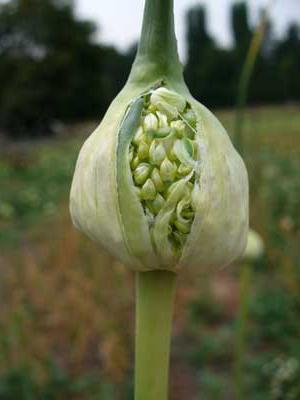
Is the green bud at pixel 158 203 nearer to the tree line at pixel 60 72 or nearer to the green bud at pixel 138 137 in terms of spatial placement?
the green bud at pixel 138 137

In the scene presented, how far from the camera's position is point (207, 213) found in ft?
1.13

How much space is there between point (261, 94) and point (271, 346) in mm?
14100

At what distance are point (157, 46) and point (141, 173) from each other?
81mm

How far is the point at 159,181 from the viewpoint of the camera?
13.5 inches

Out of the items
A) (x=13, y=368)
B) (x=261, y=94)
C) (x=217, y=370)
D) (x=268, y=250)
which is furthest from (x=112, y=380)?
(x=261, y=94)

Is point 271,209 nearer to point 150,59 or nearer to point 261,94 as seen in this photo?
point 150,59

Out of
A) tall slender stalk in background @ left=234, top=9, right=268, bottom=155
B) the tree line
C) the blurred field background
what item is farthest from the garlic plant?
the tree line

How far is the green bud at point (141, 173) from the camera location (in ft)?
1.12

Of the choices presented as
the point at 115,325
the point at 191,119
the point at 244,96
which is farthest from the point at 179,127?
the point at 115,325

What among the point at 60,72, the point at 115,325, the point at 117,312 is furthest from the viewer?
the point at 60,72

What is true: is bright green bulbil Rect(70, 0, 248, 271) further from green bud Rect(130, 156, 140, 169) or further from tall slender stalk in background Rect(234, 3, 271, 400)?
tall slender stalk in background Rect(234, 3, 271, 400)

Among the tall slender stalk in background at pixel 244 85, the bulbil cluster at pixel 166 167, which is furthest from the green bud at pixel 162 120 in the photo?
the tall slender stalk in background at pixel 244 85

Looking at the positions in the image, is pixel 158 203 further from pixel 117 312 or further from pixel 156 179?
pixel 117 312

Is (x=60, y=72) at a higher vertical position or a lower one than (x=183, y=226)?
Result: lower
